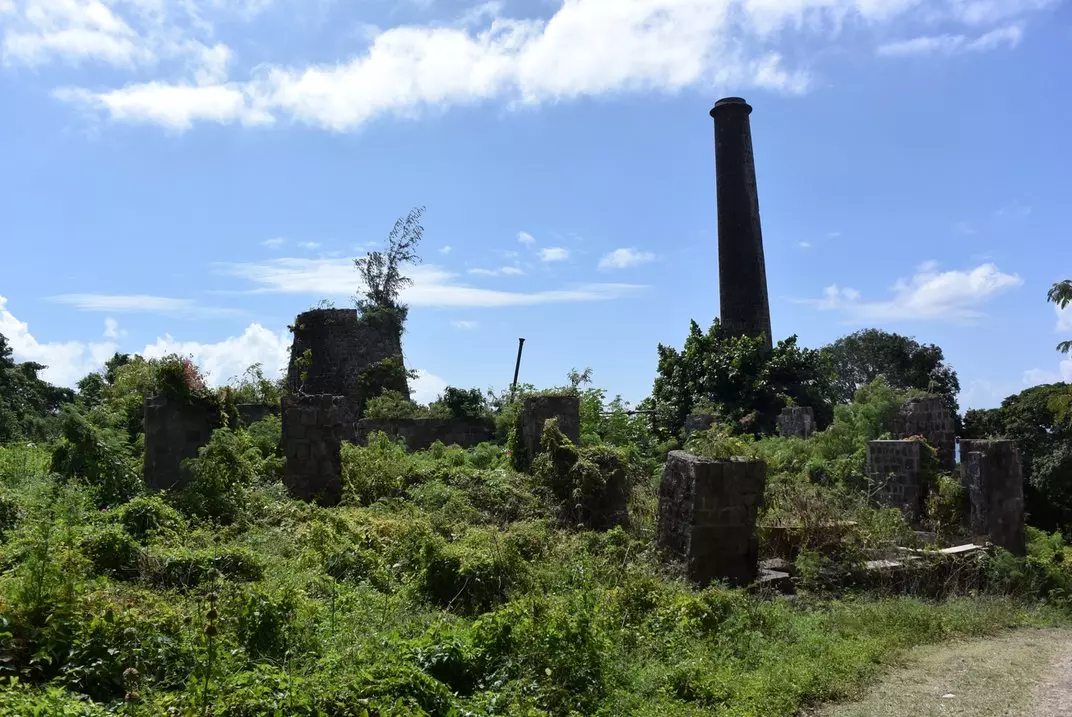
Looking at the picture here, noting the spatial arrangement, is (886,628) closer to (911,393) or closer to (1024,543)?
(1024,543)

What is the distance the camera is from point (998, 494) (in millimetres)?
12375

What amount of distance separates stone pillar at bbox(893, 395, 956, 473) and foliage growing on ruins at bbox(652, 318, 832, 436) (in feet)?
24.2

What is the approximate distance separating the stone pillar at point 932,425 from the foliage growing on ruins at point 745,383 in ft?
24.2

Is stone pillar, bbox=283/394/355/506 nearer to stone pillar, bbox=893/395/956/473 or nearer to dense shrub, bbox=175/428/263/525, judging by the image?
dense shrub, bbox=175/428/263/525

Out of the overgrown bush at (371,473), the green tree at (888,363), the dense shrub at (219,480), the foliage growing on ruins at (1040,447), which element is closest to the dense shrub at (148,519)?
the dense shrub at (219,480)

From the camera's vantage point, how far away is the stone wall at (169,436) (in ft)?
39.0

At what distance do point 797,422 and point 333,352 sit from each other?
12.6 m

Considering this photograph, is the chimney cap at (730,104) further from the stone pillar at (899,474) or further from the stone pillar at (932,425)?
the stone pillar at (899,474)

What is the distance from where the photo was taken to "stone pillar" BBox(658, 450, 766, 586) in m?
8.83

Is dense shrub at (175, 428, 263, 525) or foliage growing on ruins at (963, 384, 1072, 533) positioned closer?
dense shrub at (175, 428, 263, 525)

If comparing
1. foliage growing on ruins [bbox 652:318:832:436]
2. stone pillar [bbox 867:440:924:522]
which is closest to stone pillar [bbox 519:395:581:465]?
stone pillar [bbox 867:440:924:522]

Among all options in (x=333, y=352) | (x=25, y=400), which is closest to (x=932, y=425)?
(x=333, y=352)

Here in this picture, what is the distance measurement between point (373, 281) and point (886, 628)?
20912 millimetres

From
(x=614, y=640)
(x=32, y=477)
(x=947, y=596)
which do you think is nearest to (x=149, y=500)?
(x=32, y=477)
